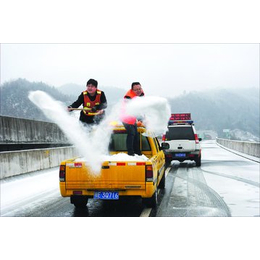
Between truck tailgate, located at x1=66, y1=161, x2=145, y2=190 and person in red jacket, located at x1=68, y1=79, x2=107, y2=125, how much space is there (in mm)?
1489

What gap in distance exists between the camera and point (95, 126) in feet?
24.5

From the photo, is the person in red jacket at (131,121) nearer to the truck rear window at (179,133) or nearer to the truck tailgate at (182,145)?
the truck tailgate at (182,145)

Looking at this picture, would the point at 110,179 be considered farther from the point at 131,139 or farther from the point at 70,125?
the point at 70,125

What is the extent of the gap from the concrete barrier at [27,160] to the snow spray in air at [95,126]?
388cm

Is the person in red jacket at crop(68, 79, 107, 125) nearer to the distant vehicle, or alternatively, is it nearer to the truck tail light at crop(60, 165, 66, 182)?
the truck tail light at crop(60, 165, 66, 182)

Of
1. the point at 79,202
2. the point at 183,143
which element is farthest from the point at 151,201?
the point at 183,143

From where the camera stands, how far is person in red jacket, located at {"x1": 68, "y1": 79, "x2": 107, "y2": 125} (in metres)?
7.31

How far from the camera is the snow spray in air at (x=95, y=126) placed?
695 centimetres

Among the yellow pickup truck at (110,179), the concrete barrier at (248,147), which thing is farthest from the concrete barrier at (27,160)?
the concrete barrier at (248,147)

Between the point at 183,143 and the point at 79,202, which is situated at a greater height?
the point at 183,143

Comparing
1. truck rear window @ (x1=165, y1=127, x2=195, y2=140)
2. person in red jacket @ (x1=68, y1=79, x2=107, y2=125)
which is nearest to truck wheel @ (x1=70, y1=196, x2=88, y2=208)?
person in red jacket @ (x1=68, y1=79, x2=107, y2=125)

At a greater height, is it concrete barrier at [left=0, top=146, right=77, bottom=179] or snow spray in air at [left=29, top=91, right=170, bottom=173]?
snow spray in air at [left=29, top=91, right=170, bottom=173]

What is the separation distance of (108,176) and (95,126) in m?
1.65

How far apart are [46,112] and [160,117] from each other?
2.49 meters
